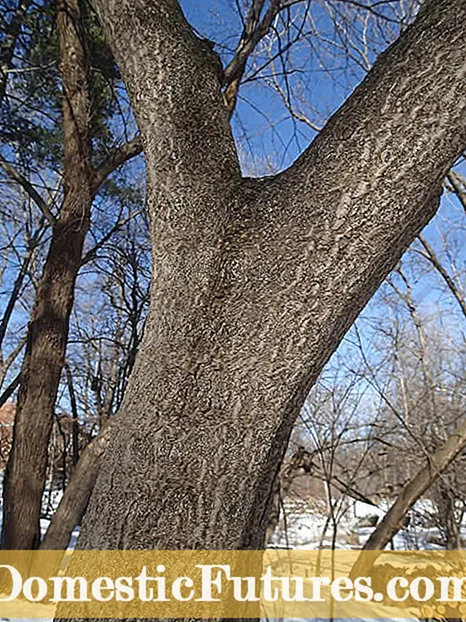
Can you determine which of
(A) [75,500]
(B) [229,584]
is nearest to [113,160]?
(A) [75,500]

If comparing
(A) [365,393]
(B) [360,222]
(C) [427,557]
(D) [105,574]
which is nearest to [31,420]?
(A) [365,393]

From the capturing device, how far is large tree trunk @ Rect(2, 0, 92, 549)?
3.70 m

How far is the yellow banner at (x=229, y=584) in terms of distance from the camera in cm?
103

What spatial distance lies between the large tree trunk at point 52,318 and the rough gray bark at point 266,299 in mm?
2802

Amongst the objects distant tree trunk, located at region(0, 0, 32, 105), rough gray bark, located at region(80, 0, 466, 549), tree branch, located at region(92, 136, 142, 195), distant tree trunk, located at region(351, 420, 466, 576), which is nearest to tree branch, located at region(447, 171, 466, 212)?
distant tree trunk, located at region(351, 420, 466, 576)

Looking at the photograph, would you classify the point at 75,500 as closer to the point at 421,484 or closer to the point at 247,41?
the point at 421,484

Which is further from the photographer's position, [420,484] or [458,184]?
[458,184]

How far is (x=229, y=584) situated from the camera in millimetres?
1072

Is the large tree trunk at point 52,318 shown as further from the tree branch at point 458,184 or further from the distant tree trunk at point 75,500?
the tree branch at point 458,184

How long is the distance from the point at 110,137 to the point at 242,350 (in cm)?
431

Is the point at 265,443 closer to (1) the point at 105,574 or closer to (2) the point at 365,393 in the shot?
(1) the point at 105,574

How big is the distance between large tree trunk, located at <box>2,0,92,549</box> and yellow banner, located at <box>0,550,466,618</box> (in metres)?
0.34

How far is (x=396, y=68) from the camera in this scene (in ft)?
3.54

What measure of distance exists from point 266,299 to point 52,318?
309cm
